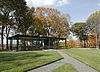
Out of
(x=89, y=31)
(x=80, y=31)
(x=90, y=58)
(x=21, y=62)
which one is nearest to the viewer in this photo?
(x=21, y=62)

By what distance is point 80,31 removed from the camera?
9725cm

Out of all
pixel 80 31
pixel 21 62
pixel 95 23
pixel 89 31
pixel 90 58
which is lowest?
pixel 90 58

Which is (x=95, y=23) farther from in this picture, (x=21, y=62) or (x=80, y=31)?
(x=21, y=62)

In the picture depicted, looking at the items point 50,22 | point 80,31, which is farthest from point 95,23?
point 50,22

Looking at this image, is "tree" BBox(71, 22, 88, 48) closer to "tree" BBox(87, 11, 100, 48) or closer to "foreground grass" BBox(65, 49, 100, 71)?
"tree" BBox(87, 11, 100, 48)

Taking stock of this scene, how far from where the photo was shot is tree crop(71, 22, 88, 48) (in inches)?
3767

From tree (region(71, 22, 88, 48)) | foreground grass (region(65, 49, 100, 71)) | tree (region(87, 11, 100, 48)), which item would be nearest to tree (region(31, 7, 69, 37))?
tree (region(87, 11, 100, 48))

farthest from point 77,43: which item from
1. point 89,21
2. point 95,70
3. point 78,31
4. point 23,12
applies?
point 95,70

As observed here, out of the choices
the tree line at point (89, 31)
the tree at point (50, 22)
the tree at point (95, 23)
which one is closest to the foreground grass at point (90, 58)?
the tree at point (50, 22)

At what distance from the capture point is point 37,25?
70.9 m

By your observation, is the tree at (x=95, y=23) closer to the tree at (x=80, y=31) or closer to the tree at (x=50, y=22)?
the tree at (x=80, y=31)

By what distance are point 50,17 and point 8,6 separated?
2278 cm

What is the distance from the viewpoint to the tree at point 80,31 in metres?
95.7

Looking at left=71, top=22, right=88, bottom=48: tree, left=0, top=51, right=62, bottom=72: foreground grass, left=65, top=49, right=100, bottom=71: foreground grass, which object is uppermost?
left=71, top=22, right=88, bottom=48: tree
